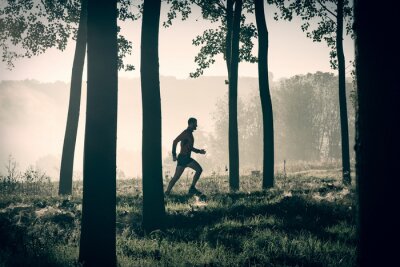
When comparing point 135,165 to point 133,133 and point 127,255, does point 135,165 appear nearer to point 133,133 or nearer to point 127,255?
point 133,133

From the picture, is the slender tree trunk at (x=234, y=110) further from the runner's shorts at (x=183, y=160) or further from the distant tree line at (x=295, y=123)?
the distant tree line at (x=295, y=123)

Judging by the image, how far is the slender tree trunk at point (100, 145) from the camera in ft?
12.5

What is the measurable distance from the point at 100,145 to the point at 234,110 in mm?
9089

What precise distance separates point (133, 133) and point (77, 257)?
181 m

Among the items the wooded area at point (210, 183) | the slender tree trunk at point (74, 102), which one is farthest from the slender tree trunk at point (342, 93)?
the slender tree trunk at point (74, 102)

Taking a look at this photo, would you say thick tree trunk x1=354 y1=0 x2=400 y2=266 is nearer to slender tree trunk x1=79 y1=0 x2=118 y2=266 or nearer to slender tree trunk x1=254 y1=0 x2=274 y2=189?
slender tree trunk x1=79 y1=0 x2=118 y2=266

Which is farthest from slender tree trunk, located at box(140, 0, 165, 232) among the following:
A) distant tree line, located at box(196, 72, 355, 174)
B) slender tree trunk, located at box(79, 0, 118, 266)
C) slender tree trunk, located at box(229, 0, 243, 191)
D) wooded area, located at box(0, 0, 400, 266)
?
distant tree line, located at box(196, 72, 355, 174)

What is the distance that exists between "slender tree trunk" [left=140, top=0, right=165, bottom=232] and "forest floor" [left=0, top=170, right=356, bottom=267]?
16.5 inches

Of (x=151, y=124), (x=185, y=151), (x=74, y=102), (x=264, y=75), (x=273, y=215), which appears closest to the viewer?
(x=151, y=124)

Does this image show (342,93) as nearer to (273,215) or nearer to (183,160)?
(183,160)

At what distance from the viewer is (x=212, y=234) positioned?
18.2 ft

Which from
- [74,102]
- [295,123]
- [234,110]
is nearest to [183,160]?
[234,110]

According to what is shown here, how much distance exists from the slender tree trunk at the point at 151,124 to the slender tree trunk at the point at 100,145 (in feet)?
7.10

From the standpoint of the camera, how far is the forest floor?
4.17m
